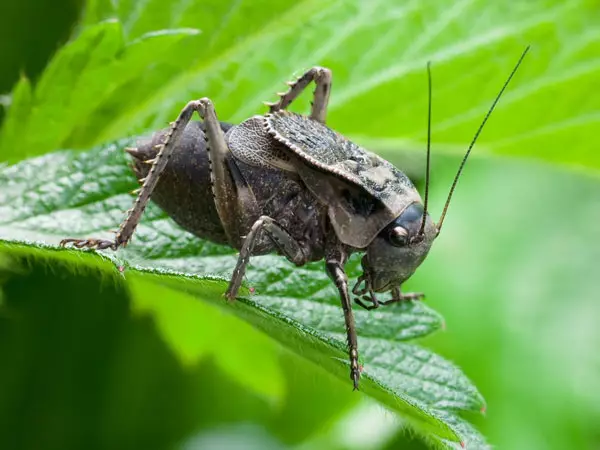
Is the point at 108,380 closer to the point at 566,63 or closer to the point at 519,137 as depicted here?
the point at 519,137

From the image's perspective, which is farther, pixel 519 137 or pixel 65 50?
pixel 519 137

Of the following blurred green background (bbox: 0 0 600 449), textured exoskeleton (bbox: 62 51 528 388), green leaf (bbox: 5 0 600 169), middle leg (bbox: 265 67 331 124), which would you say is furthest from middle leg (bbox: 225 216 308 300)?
green leaf (bbox: 5 0 600 169)

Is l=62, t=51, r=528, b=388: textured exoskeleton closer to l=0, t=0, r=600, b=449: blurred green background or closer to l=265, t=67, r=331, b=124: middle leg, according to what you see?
l=265, t=67, r=331, b=124: middle leg

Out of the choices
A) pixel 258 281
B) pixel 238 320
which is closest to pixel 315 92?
pixel 258 281

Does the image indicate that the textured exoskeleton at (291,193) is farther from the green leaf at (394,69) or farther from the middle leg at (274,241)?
the green leaf at (394,69)

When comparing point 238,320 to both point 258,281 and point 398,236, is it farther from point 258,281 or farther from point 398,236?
point 398,236

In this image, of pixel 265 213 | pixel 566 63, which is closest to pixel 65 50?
pixel 265 213
